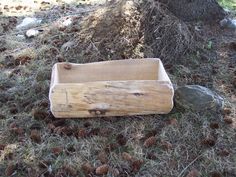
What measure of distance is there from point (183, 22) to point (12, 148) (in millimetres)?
1799

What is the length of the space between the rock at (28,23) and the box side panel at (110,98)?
1.83 meters

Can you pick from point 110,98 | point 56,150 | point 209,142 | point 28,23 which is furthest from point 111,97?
point 28,23

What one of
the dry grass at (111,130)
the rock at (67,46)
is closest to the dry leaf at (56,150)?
the dry grass at (111,130)

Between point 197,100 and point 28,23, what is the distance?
2.24m

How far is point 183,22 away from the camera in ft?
10.7

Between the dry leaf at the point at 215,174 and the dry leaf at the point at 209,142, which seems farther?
the dry leaf at the point at 209,142

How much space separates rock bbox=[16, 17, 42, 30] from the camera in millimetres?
3986

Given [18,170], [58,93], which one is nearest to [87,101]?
[58,93]

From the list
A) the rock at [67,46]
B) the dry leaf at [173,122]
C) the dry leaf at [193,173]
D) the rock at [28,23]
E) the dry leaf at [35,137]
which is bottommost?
the rock at [28,23]

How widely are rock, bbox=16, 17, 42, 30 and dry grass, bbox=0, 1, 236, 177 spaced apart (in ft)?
2.89

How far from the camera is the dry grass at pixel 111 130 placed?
2.07 m

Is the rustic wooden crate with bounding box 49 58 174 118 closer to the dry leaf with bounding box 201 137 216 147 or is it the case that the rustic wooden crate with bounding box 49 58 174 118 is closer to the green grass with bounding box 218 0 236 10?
the dry leaf with bounding box 201 137 216 147

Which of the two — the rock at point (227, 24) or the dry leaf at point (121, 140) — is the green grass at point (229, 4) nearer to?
the rock at point (227, 24)

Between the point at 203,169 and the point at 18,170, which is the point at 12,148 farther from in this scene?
the point at 203,169
